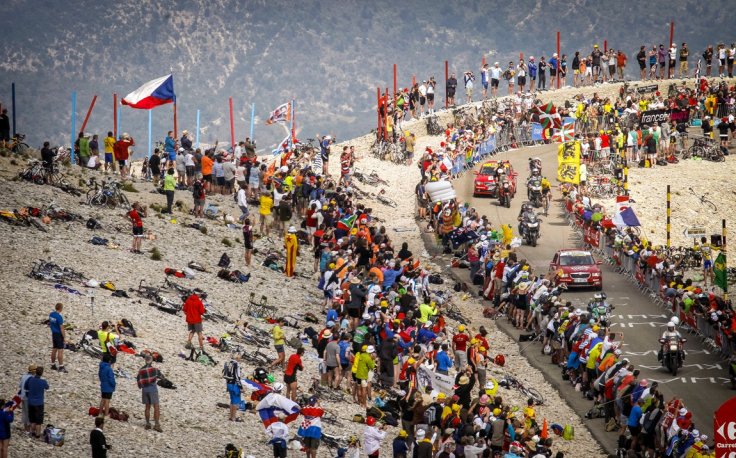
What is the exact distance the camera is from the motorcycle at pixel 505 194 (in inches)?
2286

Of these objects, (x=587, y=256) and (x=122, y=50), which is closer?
(x=587, y=256)

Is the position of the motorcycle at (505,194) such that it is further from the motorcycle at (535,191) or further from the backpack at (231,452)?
the backpack at (231,452)

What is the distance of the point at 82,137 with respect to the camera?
52.6 meters

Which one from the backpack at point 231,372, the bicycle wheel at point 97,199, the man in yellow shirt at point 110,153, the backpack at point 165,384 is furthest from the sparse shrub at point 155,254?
the backpack at point 231,372

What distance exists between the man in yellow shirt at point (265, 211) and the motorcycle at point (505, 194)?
11.7 metres

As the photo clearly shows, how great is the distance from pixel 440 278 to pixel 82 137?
14579 millimetres

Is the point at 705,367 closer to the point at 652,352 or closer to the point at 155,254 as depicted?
the point at 652,352

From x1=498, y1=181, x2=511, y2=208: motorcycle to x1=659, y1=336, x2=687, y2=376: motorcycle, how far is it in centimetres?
2057

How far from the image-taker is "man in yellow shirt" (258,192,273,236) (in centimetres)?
4931

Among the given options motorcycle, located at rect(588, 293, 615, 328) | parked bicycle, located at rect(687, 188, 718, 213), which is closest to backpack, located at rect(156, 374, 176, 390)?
motorcycle, located at rect(588, 293, 615, 328)

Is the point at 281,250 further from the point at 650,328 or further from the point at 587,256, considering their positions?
the point at 650,328

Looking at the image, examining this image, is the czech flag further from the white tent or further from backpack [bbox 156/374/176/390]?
backpack [bbox 156/374/176/390]

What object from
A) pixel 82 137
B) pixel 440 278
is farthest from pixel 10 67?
pixel 440 278

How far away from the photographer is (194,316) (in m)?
35.0
